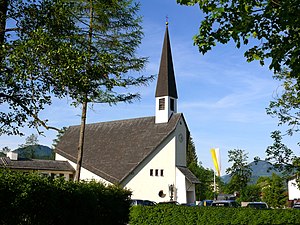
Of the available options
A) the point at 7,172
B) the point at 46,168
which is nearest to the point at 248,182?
the point at 46,168

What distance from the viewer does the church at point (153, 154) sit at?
43.5m

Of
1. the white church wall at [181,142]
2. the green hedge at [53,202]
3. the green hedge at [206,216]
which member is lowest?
the green hedge at [206,216]

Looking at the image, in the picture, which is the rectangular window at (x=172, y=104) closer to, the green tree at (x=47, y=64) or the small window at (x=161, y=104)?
the small window at (x=161, y=104)

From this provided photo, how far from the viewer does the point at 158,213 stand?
63.7 ft

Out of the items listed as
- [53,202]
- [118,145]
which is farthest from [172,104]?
[53,202]

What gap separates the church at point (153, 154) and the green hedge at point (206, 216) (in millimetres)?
22829

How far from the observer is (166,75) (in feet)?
154

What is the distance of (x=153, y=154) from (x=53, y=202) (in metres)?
33.2

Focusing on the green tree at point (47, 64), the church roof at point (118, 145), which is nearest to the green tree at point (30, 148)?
the church roof at point (118, 145)

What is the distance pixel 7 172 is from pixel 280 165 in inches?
398

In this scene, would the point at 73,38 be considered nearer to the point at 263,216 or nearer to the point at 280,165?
the point at 280,165

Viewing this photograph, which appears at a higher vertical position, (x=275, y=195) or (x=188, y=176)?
(x=188, y=176)

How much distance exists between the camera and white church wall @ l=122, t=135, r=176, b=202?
43.4m

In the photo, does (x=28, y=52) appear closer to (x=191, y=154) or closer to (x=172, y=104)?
(x=172, y=104)
